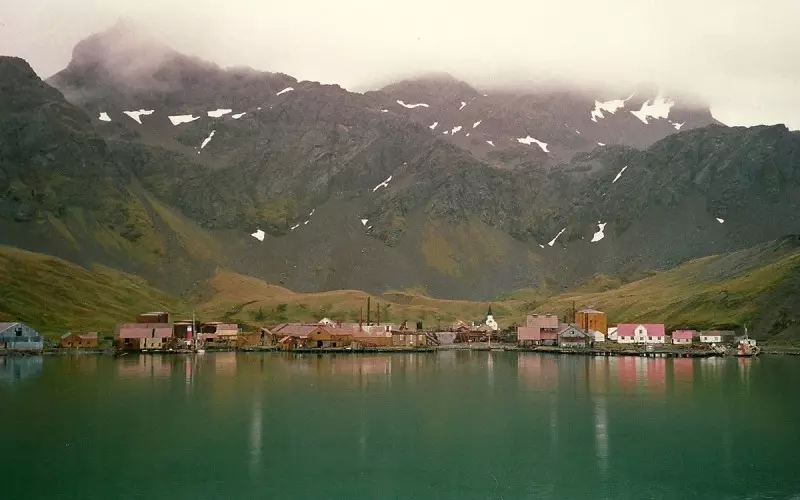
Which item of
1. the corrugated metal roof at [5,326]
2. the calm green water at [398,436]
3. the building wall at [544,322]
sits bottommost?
the calm green water at [398,436]

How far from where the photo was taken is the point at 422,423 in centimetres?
6016

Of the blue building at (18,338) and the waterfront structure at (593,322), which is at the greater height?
the waterfront structure at (593,322)

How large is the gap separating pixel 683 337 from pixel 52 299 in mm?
125753

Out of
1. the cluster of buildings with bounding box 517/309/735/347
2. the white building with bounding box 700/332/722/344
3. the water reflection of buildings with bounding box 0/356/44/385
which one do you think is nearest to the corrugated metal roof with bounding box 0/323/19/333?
the water reflection of buildings with bounding box 0/356/44/385

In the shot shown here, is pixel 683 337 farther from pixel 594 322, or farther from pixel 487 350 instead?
pixel 487 350

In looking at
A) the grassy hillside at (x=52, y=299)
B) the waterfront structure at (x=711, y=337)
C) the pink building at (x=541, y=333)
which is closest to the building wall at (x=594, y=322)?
the pink building at (x=541, y=333)

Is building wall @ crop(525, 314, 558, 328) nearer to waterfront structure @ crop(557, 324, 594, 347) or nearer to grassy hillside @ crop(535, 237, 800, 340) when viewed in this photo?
waterfront structure @ crop(557, 324, 594, 347)

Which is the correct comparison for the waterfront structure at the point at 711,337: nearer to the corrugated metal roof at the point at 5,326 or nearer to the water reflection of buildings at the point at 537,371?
the water reflection of buildings at the point at 537,371

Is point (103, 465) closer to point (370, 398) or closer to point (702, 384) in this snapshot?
point (370, 398)

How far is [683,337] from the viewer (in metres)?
153

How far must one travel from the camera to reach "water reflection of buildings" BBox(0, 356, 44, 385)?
91188 mm

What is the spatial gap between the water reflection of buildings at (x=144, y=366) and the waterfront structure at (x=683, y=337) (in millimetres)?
88823

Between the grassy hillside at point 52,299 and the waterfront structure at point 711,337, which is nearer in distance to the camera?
the waterfront structure at point 711,337

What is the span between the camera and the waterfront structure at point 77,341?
140m
